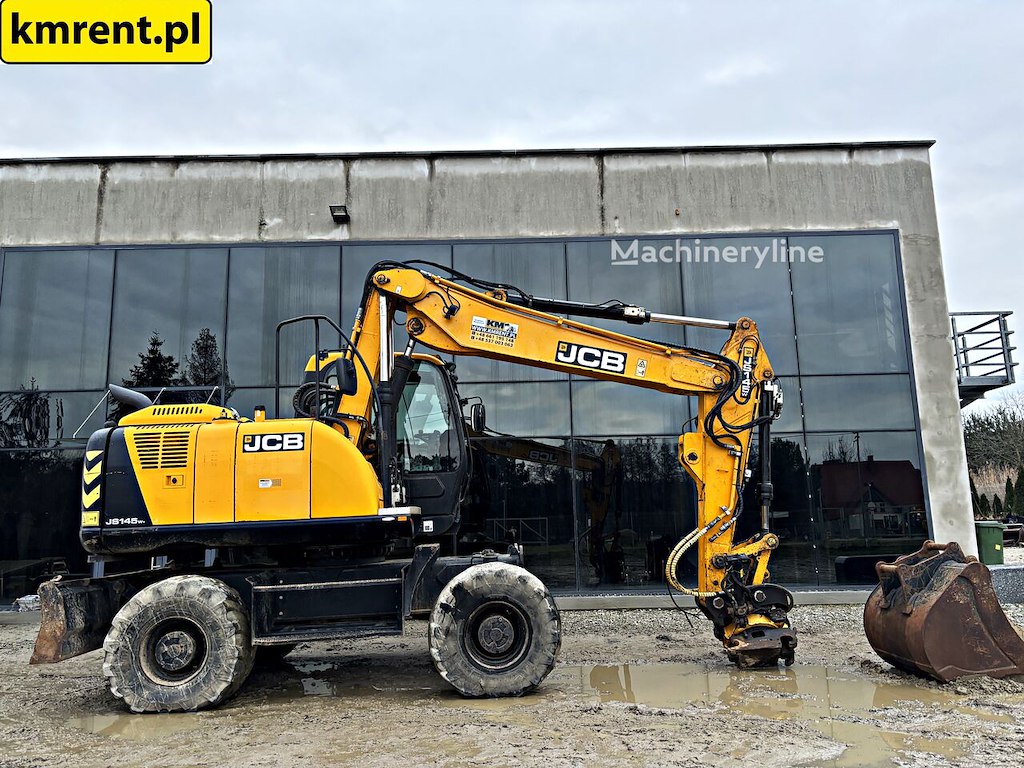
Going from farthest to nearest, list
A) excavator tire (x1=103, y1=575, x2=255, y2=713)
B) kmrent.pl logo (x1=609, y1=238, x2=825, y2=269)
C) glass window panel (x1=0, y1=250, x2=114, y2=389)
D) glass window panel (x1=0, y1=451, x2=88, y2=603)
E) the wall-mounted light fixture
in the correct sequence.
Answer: kmrent.pl logo (x1=609, y1=238, x2=825, y2=269) → the wall-mounted light fixture → glass window panel (x1=0, y1=250, x2=114, y2=389) → glass window panel (x1=0, y1=451, x2=88, y2=603) → excavator tire (x1=103, y1=575, x2=255, y2=713)

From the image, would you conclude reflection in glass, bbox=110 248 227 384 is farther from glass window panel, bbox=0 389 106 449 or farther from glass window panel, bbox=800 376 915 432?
glass window panel, bbox=800 376 915 432

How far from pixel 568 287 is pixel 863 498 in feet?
19.5

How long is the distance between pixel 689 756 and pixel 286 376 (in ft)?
31.4

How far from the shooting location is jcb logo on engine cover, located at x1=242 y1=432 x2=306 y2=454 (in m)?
6.82

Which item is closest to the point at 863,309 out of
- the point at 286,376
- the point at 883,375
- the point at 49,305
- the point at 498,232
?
the point at 883,375

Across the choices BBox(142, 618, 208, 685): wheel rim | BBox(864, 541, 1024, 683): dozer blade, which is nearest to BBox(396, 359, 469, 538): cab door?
BBox(142, 618, 208, 685): wheel rim

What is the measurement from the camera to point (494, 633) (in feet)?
22.0

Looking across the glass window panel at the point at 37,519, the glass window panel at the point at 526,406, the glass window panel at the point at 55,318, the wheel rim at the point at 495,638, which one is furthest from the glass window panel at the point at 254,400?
the wheel rim at the point at 495,638

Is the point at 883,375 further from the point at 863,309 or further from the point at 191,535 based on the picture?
the point at 191,535

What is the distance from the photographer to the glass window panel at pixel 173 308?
41.9 ft

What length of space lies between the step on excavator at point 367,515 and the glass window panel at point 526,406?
489 cm

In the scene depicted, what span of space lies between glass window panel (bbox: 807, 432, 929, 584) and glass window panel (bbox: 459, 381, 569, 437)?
4.19m

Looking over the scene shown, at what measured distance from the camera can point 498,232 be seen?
1326 centimetres

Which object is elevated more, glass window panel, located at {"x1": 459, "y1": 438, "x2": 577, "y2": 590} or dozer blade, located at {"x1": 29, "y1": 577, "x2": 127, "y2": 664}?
glass window panel, located at {"x1": 459, "y1": 438, "x2": 577, "y2": 590}
